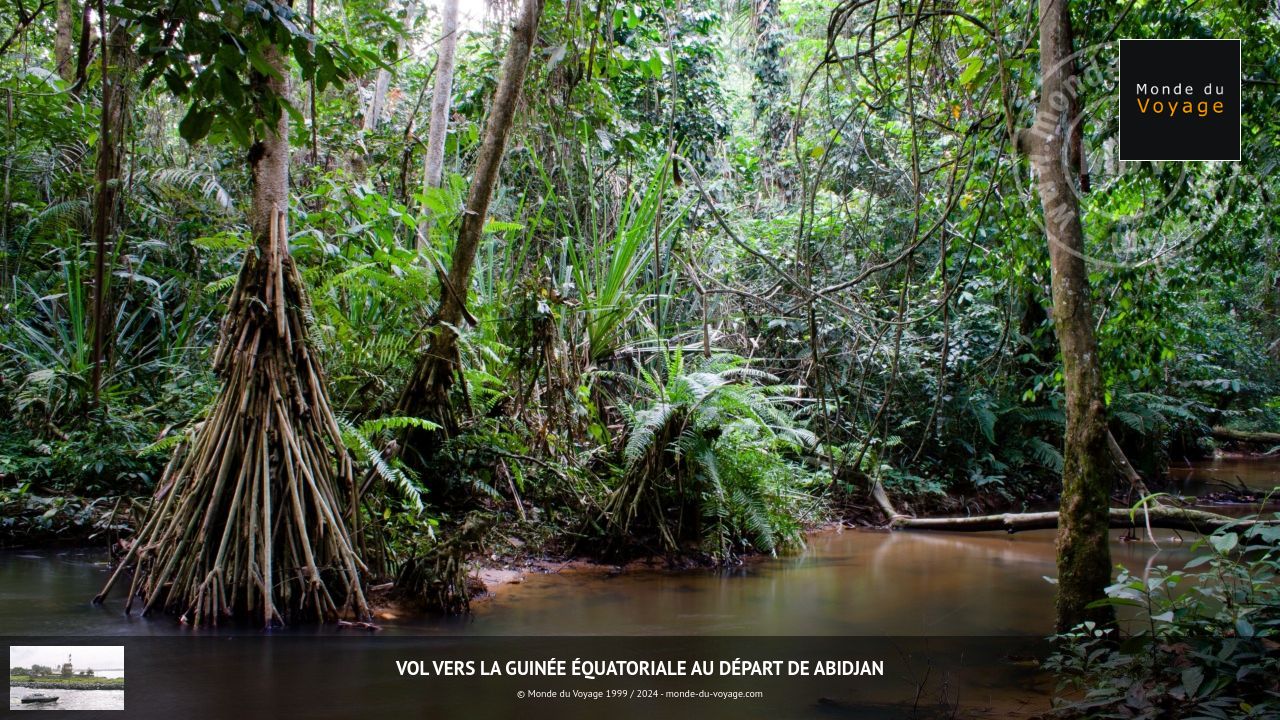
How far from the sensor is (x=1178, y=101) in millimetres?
3002

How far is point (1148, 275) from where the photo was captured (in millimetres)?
4270

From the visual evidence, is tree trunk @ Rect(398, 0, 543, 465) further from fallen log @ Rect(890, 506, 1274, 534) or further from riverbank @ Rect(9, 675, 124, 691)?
fallen log @ Rect(890, 506, 1274, 534)

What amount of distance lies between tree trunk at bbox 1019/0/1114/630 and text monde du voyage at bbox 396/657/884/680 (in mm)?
722

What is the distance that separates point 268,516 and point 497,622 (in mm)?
1003

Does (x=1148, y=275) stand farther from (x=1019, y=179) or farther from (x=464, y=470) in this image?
(x=464, y=470)

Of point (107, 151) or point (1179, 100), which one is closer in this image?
point (107, 151)

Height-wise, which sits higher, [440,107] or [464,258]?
[440,107]

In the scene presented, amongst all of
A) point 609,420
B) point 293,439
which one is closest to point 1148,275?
point 609,420

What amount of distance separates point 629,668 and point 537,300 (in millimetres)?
2076

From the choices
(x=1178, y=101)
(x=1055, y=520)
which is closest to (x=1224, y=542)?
(x=1055, y=520)

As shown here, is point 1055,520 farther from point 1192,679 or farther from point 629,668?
point 629,668

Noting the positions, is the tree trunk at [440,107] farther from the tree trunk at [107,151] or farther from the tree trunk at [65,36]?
the tree trunk at [65,36]

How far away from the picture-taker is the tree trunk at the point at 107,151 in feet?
8.00

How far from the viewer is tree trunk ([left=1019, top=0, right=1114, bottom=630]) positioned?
8.59 feet
